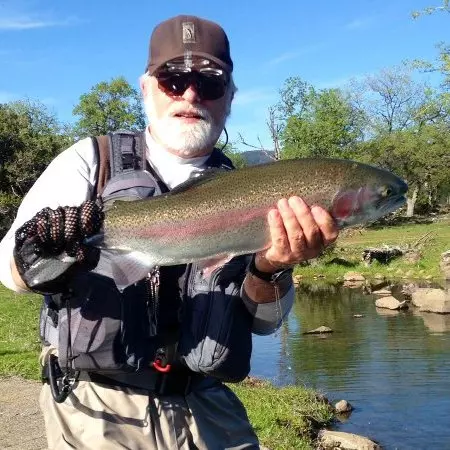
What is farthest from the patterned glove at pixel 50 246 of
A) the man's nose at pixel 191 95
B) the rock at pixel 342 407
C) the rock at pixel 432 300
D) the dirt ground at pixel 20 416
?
the rock at pixel 432 300

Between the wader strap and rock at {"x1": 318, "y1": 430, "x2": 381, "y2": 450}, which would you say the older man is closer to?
the wader strap

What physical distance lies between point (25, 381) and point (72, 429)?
21.9ft

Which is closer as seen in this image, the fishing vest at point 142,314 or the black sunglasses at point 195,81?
the fishing vest at point 142,314

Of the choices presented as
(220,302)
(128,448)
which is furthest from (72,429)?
(220,302)

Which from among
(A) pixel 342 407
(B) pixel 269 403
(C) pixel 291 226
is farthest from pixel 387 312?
(C) pixel 291 226

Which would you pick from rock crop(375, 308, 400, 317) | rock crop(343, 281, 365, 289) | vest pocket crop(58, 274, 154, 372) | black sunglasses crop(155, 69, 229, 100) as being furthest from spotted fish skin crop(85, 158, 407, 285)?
rock crop(343, 281, 365, 289)

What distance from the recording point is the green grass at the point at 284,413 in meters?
8.74

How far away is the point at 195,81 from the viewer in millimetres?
3531

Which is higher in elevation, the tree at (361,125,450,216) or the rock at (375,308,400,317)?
the tree at (361,125,450,216)

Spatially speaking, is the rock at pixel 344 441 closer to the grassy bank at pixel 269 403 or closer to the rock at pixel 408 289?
the grassy bank at pixel 269 403

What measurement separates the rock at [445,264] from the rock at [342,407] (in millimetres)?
18406

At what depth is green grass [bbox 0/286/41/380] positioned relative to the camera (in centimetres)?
1021

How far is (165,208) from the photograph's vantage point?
317 centimetres

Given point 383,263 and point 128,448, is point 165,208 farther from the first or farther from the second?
point 383,263
